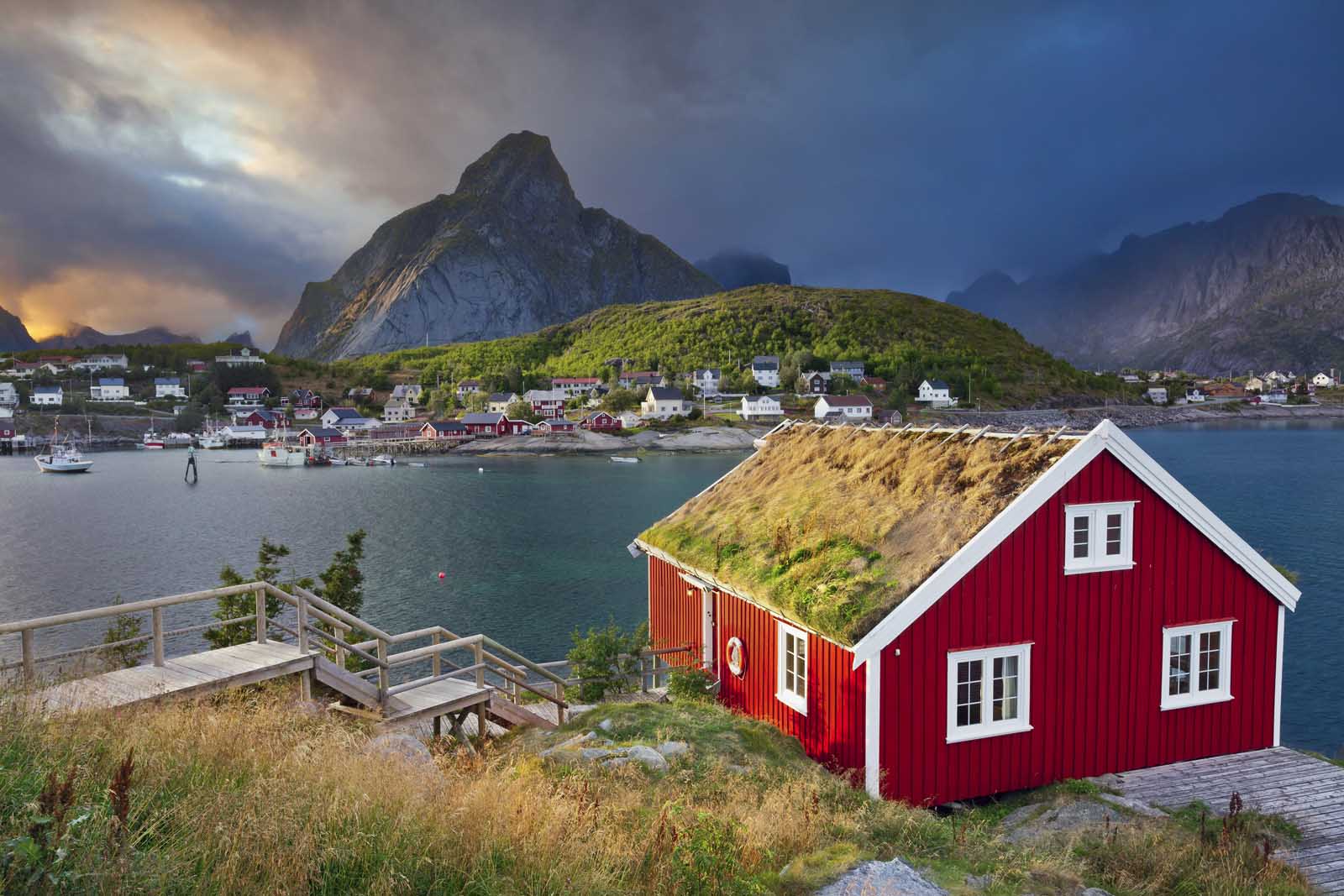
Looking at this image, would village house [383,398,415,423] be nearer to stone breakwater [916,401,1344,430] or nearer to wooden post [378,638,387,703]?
stone breakwater [916,401,1344,430]

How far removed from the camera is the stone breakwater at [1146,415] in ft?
485

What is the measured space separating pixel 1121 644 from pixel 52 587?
155 feet

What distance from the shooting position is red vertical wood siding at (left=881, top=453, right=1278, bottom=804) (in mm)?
11844

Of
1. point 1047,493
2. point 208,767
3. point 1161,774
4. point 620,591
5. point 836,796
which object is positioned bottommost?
point 620,591

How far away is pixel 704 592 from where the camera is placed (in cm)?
1631

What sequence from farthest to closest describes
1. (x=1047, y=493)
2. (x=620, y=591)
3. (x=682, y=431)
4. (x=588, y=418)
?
(x=588, y=418), (x=682, y=431), (x=620, y=591), (x=1047, y=493)

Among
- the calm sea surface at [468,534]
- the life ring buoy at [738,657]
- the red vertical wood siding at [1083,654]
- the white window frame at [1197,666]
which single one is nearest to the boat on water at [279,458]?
the calm sea surface at [468,534]

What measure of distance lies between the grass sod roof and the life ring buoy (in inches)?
49.2

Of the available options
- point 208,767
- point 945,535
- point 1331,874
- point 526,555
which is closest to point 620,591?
point 526,555

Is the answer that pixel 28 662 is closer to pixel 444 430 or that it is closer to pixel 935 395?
pixel 444 430

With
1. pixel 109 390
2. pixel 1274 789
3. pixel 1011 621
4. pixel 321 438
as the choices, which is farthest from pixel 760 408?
pixel 109 390

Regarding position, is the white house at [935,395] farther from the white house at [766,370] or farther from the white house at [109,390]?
the white house at [109,390]

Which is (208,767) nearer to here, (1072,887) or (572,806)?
(572,806)

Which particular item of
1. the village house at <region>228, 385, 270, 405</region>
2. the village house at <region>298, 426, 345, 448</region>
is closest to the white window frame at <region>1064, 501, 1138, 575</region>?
the village house at <region>298, 426, 345, 448</region>
